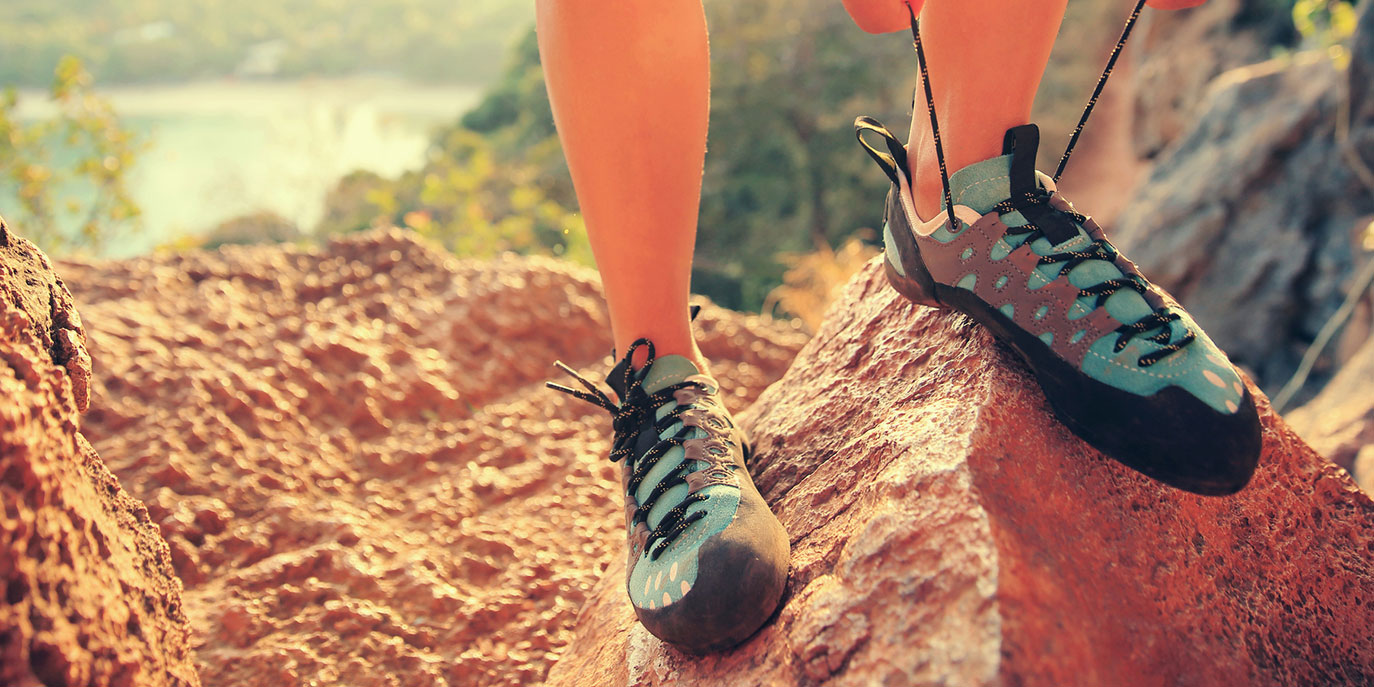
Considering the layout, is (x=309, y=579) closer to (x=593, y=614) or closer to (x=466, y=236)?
(x=593, y=614)

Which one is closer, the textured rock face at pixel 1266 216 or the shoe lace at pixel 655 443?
the shoe lace at pixel 655 443

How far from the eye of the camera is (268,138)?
40.8 ft

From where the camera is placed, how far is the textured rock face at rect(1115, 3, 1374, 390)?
157 inches

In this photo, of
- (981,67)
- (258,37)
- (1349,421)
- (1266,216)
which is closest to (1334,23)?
(1266,216)

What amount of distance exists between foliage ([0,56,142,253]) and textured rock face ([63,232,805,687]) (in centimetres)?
455

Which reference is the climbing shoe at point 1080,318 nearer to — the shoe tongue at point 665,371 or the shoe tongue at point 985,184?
the shoe tongue at point 985,184

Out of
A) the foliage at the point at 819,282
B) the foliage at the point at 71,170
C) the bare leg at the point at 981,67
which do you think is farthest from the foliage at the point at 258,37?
the bare leg at the point at 981,67

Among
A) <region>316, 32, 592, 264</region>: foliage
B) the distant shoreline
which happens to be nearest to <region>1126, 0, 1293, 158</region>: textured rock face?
<region>316, 32, 592, 264</region>: foliage

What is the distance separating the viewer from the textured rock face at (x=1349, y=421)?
230cm

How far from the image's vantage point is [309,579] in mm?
1425

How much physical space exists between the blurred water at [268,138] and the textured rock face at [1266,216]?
7.29 m

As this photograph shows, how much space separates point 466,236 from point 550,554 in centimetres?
470

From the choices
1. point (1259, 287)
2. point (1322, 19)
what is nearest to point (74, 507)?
point (1259, 287)

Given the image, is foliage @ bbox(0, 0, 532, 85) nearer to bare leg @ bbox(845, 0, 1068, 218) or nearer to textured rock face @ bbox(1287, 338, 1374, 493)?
textured rock face @ bbox(1287, 338, 1374, 493)
